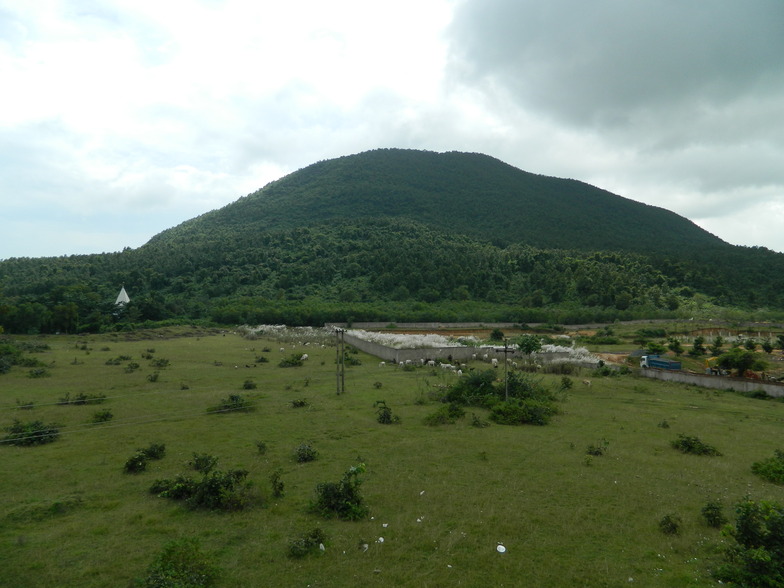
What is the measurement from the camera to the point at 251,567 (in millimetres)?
7371

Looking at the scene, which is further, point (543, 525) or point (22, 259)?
point (22, 259)

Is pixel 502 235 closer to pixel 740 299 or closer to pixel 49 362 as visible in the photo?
pixel 740 299

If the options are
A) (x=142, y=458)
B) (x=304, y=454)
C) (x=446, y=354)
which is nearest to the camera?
(x=142, y=458)

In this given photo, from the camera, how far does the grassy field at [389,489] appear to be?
743 centimetres

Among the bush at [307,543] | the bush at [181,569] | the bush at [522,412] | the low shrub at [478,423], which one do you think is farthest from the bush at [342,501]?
the bush at [522,412]

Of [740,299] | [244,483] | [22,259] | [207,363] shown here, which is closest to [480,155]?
[740,299]

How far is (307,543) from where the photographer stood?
7.80 m

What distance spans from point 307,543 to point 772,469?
38.6 feet

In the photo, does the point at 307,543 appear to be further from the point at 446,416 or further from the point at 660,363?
the point at 660,363

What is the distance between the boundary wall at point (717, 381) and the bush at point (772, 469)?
14.5m

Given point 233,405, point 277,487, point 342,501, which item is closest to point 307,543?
point 342,501

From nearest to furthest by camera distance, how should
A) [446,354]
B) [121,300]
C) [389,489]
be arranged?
1. [389,489]
2. [446,354]
3. [121,300]

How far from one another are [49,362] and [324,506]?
26.7 metres

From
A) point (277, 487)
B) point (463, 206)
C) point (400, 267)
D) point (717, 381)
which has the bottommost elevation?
point (717, 381)
